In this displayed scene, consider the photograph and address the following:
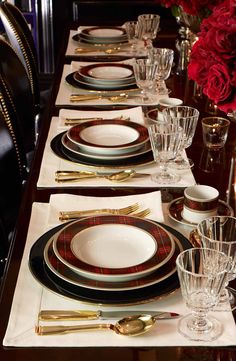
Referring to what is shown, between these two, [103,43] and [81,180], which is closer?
[81,180]

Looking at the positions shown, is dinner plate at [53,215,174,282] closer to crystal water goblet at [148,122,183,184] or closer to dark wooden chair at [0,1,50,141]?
crystal water goblet at [148,122,183,184]

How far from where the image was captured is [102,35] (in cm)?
233

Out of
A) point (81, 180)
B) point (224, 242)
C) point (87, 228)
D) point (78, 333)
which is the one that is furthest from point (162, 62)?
point (78, 333)

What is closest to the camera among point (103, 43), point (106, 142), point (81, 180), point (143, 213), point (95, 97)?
Result: point (143, 213)

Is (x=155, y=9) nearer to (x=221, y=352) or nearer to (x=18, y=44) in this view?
(x=18, y=44)

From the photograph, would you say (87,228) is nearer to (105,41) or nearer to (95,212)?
(95,212)

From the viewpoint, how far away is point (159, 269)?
90 centimetres

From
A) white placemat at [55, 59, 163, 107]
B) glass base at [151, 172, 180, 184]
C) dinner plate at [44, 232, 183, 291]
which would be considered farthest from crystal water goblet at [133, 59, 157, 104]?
dinner plate at [44, 232, 183, 291]

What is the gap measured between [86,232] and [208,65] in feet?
1.04

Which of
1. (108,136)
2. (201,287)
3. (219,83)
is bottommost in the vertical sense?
(108,136)

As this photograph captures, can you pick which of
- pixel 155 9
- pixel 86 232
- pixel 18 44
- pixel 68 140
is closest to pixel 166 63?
pixel 68 140

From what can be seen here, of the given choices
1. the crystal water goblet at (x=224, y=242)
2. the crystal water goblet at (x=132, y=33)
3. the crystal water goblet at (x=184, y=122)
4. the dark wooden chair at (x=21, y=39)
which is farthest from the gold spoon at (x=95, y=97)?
the crystal water goblet at (x=224, y=242)

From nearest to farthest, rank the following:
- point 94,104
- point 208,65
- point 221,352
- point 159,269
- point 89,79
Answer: point 221,352 < point 159,269 < point 208,65 < point 94,104 < point 89,79

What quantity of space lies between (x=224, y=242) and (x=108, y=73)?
3.70 feet
